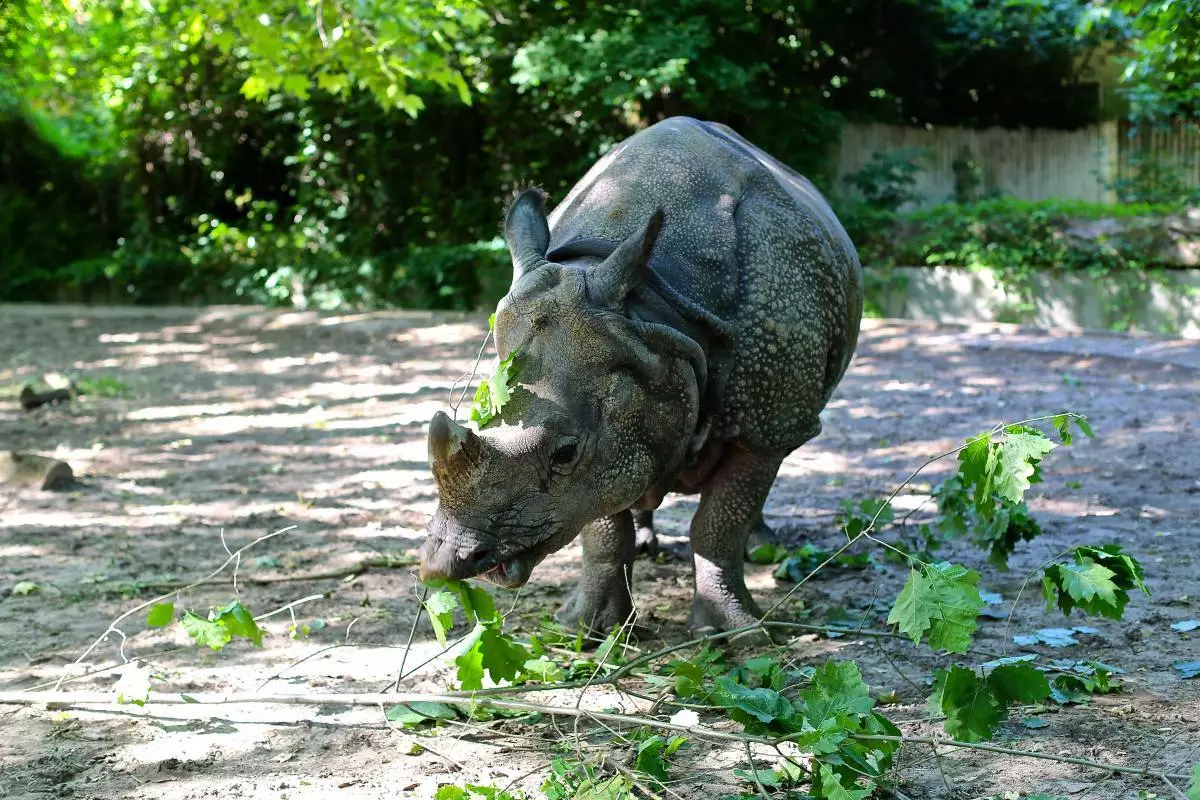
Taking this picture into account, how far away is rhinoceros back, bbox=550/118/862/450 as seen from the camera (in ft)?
13.7

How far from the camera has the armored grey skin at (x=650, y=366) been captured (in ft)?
11.4

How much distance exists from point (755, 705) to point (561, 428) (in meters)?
0.94

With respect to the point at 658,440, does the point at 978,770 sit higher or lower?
lower

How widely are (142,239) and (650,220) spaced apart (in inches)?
753

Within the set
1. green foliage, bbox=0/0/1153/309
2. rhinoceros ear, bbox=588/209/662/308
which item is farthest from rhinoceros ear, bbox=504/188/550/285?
green foliage, bbox=0/0/1153/309

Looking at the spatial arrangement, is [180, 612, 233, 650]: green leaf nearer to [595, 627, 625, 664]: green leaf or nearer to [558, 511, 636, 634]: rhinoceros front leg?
[595, 627, 625, 664]: green leaf

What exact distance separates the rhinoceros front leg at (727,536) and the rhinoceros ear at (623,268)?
37.8 inches

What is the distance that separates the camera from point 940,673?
133 inches

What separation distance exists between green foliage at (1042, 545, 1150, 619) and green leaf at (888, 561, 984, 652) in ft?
1.47

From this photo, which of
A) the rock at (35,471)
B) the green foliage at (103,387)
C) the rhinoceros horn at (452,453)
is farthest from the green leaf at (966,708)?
the green foliage at (103,387)

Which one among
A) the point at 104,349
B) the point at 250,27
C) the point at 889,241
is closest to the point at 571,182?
the point at 889,241

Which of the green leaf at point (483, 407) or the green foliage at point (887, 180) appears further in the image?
the green foliage at point (887, 180)

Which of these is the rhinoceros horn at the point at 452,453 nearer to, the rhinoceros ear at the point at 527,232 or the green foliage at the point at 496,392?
the green foliage at the point at 496,392

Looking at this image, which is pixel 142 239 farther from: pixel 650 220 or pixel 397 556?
pixel 650 220
